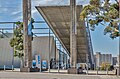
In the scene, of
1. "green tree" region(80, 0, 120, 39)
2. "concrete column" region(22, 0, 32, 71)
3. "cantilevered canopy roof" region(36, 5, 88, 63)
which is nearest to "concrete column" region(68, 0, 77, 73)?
"concrete column" region(22, 0, 32, 71)

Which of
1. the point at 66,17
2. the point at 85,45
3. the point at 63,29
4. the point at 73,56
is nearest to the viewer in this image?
the point at 73,56

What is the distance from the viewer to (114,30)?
1869 centimetres

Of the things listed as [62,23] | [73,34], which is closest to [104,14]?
[73,34]

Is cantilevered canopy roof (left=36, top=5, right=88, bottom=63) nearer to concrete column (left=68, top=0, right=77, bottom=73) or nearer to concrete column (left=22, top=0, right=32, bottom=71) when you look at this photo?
concrete column (left=68, top=0, right=77, bottom=73)

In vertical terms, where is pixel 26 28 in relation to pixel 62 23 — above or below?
below

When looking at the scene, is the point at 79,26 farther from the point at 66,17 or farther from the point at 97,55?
the point at 97,55

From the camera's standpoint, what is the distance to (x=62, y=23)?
50062 mm

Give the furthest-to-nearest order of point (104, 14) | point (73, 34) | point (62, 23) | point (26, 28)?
1. point (62, 23)
2. point (26, 28)
3. point (73, 34)
4. point (104, 14)

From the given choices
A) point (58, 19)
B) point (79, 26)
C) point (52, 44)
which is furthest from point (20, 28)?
point (52, 44)

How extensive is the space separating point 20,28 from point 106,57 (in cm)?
2696

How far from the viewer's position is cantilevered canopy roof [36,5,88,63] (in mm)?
42312

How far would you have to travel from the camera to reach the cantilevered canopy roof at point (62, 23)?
42312 millimetres

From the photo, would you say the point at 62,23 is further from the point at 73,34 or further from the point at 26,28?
the point at 73,34

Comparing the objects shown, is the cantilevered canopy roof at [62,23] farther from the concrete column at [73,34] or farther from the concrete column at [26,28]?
the concrete column at [26,28]
